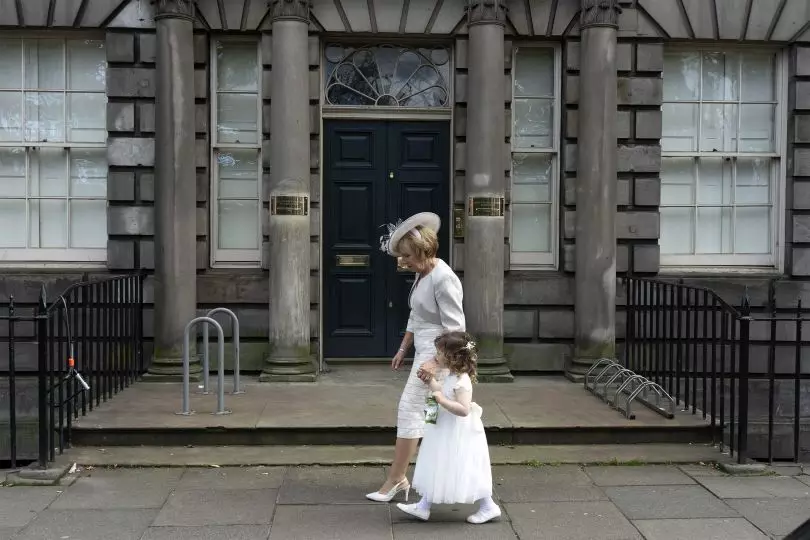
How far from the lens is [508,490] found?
6426 mm

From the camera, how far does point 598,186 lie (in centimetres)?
1009

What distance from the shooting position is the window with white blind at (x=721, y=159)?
35.7 feet

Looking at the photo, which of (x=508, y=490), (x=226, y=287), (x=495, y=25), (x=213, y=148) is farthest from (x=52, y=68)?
(x=508, y=490)

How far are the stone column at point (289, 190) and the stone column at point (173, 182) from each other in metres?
0.97

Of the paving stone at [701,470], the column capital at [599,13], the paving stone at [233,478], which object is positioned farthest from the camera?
the column capital at [599,13]

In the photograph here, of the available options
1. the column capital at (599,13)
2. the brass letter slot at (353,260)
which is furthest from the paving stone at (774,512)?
the column capital at (599,13)

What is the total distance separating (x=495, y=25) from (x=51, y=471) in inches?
260

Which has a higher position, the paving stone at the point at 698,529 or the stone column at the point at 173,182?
the stone column at the point at 173,182

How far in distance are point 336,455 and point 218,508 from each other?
4.78ft

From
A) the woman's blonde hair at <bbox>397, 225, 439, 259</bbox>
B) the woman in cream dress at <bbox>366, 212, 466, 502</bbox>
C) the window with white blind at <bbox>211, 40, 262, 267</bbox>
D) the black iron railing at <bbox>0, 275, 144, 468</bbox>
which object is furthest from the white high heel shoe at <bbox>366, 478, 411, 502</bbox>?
the window with white blind at <bbox>211, 40, 262, 267</bbox>

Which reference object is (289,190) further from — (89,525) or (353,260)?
(89,525)

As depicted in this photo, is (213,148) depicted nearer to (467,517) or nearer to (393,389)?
(393,389)

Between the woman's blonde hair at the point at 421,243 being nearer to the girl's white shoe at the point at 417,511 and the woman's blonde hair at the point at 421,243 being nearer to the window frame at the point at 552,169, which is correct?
the girl's white shoe at the point at 417,511

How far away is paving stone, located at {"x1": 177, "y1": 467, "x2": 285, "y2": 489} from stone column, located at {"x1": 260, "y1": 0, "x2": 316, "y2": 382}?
280cm
